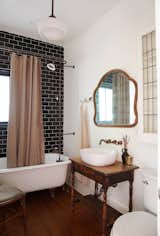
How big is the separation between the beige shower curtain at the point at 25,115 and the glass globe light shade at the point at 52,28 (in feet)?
3.72

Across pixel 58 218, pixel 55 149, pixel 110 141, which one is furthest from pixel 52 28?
pixel 55 149

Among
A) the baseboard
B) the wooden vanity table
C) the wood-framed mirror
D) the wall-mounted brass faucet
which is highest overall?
the wood-framed mirror

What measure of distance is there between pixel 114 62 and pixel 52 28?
103 cm

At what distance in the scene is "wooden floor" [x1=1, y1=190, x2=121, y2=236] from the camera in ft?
6.60

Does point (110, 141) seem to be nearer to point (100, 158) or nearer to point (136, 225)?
point (100, 158)

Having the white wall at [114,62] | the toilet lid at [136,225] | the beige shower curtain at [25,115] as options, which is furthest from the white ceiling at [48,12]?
the toilet lid at [136,225]

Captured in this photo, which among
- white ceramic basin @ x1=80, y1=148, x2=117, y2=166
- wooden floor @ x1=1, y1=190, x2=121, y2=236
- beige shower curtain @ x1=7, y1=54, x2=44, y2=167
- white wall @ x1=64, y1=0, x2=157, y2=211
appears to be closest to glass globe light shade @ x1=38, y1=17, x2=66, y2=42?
white wall @ x1=64, y1=0, x2=157, y2=211

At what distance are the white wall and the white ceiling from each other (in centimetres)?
15

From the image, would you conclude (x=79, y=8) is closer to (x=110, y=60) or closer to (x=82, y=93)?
(x=110, y=60)

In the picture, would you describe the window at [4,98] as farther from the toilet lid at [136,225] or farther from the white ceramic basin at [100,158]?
the toilet lid at [136,225]

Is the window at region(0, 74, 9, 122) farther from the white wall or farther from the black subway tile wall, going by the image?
the white wall

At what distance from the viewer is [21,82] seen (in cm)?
282

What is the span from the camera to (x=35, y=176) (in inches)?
104

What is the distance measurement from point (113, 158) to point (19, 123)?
60.5 inches
